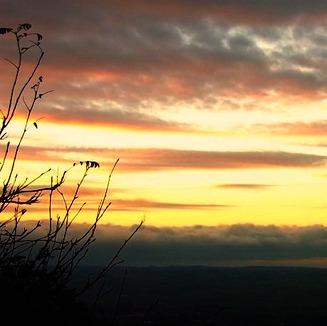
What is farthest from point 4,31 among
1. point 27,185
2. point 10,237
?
point 10,237

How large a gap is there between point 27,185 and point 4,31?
5.31 ft

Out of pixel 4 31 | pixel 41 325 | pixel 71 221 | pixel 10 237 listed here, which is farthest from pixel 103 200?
pixel 4 31

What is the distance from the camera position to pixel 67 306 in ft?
23.4

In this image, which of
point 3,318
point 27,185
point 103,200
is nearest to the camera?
point 3,318

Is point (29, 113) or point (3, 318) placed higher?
point (29, 113)

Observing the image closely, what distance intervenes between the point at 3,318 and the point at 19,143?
75.8 inches

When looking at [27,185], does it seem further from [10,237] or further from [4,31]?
[4,31]

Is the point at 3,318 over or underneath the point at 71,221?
underneath

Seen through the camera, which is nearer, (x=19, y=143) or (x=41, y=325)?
(x=41, y=325)

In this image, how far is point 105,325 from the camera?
6875mm

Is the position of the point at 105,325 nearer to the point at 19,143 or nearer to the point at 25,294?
the point at 25,294

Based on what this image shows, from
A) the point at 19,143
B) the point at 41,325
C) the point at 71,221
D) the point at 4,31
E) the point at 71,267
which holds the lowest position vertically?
the point at 41,325

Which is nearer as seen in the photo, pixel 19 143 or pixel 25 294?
pixel 25 294

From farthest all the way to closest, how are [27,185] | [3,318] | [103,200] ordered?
1. [103,200]
2. [27,185]
3. [3,318]
